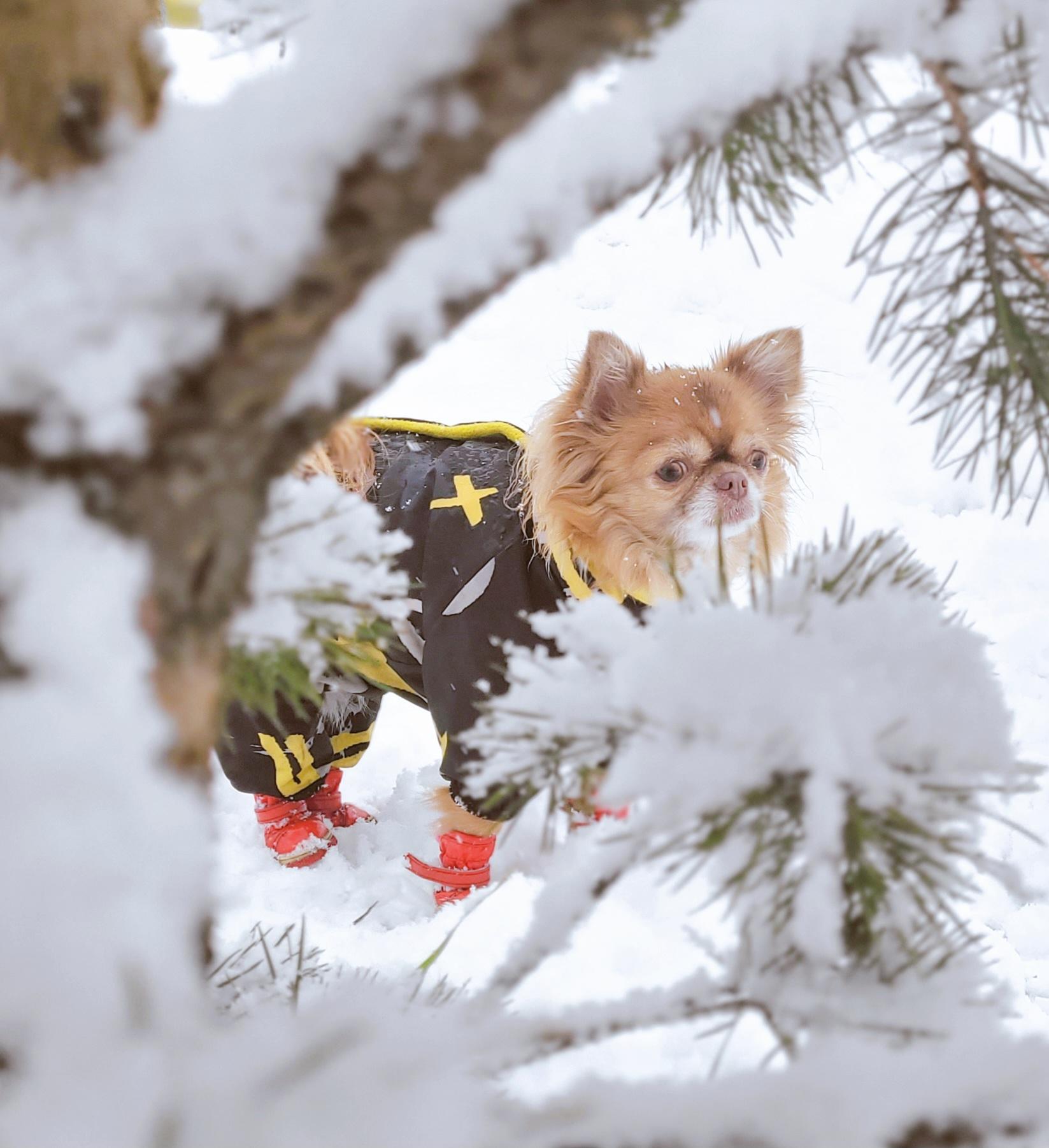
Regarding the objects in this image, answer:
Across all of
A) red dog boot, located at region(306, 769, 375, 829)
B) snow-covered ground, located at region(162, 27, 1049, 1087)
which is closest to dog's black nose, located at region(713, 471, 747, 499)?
snow-covered ground, located at region(162, 27, 1049, 1087)

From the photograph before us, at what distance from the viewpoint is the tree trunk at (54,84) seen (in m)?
0.39

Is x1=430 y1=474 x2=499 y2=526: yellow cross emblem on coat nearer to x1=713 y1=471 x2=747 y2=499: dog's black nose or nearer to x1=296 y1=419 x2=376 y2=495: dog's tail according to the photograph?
x1=296 y1=419 x2=376 y2=495: dog's tail

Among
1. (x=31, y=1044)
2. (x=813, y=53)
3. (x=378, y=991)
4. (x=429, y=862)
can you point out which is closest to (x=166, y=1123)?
(x=31, y=1044)

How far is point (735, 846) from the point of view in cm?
52

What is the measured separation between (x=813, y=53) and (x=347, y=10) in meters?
0.28

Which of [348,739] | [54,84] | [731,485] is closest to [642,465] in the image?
[731,485]

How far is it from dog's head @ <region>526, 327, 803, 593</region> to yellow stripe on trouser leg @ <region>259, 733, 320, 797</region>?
789 millimetres

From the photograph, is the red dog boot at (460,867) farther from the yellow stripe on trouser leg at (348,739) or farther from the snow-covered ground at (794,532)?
the yellow stripe on trouser leg at (348,739)

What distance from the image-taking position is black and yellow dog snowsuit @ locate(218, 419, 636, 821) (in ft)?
5.86

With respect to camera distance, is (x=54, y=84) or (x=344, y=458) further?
(x=344, y=458)

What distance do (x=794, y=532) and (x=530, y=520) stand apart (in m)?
1.49

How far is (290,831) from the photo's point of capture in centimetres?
222

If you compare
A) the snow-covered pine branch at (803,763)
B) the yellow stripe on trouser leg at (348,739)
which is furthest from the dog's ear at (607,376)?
the snow-covered pine branch at (803,763)

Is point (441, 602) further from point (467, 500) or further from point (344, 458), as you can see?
point (344, 458)
